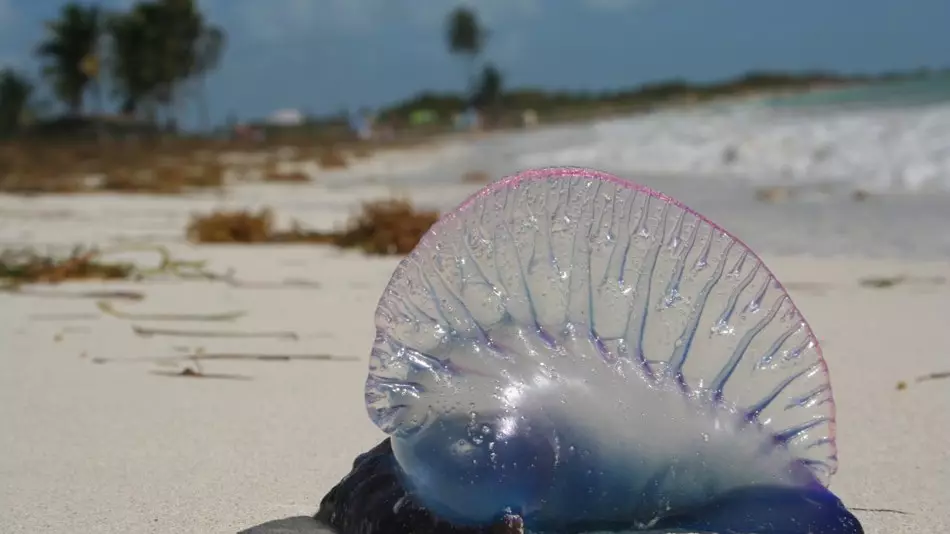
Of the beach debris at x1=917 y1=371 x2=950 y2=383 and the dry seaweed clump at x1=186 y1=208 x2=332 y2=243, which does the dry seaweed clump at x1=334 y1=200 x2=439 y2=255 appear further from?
the beach debris at x1=917 y1=371 x2=950 y2=383

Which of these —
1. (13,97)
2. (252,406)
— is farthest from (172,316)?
(13,97)

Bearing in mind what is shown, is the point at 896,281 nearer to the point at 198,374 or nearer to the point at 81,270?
the point at 198,374

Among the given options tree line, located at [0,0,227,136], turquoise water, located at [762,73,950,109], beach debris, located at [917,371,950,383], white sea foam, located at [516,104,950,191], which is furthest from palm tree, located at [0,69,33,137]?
beach debris, located at [917,371,950,383]

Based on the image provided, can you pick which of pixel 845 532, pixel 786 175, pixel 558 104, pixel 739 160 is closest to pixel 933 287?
pixel 845 532

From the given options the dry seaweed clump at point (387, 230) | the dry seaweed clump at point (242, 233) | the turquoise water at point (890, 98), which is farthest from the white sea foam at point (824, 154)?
the turquoise water at point (890, 98)

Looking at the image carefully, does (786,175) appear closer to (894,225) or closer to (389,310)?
(894,225)

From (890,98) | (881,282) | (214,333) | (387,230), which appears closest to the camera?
(214,333)
